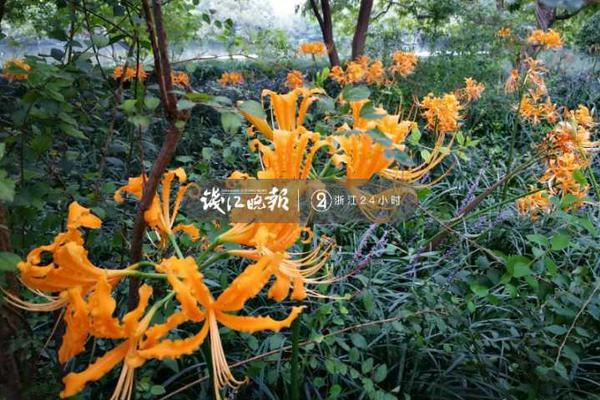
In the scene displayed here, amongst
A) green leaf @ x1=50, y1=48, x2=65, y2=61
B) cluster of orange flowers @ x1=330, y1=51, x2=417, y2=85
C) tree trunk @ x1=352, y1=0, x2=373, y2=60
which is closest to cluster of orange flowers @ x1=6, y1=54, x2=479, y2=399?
green leaf @ x1=50, y1=48, x2=65, y2=61

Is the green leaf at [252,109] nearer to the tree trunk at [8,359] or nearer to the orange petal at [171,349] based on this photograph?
the orange petal at [171,349]

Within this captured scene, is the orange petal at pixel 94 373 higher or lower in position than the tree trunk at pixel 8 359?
higher

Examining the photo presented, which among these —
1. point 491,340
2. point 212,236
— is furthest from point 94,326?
point 491,340

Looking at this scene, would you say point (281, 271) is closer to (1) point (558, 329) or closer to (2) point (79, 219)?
(2) point (79, 219)

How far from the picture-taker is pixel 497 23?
21.7ft

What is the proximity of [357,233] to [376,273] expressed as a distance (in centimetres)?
47

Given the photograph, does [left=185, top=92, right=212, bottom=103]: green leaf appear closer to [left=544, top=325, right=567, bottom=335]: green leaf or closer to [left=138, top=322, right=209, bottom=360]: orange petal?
[left=138, top=322, right=209, bottom=360]: orange petal

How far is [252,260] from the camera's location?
1.50 metres

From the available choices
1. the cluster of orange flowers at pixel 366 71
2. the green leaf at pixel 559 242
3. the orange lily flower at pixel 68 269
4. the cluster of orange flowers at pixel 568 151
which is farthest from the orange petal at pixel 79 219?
the cluster of orange flowers at pixel 366 71

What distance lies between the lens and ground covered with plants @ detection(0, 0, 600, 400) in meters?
0.72

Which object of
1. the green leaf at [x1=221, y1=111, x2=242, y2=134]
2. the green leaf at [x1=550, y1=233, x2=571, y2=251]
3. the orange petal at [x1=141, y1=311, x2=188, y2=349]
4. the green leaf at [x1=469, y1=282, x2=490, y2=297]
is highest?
the green leaf at [x1=221, y1=111, x2=242, y2=134]

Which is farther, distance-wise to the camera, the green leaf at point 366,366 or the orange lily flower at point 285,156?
the green leaf at point 366,366

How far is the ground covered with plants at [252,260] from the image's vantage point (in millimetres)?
719

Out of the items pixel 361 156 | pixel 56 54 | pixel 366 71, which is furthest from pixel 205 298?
pixel 366 71
